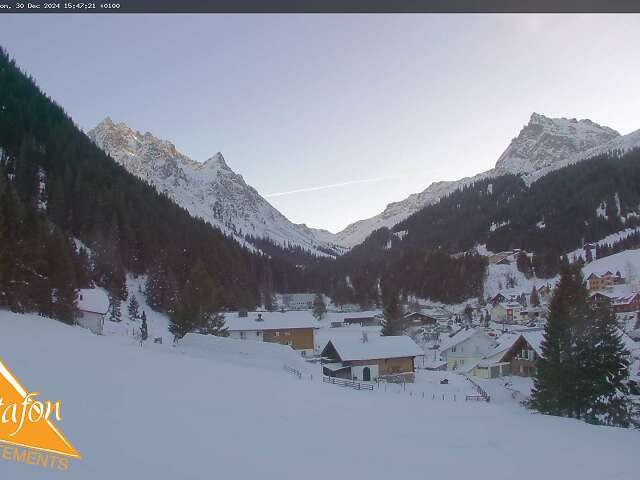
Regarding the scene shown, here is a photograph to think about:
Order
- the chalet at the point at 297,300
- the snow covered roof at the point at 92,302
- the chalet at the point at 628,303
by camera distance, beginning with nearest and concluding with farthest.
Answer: the snow covered roof at the point at 92,302
the chalet at the point at 628,303
the chalet at the point at 297,300

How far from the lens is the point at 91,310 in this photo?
34625 mm

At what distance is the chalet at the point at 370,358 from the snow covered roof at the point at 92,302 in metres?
18.2

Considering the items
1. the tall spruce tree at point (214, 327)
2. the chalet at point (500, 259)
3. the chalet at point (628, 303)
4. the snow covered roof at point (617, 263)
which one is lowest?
the tall spruce tree at point (214, 327)

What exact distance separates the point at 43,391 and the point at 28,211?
21.5 m

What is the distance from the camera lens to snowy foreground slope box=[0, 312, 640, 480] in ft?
22.1

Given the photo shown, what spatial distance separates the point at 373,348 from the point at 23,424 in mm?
34698

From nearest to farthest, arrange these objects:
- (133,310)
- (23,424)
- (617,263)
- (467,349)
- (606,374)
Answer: (23,424) → (606,374) → (467,349) → (133,310) → (617,263)

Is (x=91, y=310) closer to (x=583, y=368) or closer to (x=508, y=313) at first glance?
(x=583, y=368)

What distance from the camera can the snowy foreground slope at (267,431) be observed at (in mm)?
6742

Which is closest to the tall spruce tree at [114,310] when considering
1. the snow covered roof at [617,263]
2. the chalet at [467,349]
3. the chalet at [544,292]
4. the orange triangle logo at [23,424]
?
the chalet at [467,349]

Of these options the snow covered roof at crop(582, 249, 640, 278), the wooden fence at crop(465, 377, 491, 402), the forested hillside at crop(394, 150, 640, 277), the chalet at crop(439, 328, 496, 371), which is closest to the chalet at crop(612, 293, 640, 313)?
the snow covered roof at crop(582, 249, 640, 278)

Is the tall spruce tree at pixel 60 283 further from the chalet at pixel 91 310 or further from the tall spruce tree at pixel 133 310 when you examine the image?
the tall spruce tree at pixel 133 310

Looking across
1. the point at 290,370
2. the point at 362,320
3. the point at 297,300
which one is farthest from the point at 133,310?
the point at 297,300

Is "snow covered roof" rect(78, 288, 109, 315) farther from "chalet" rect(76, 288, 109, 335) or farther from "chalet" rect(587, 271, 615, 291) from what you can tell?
"chalet" rect(587, 271, 615, 291)
